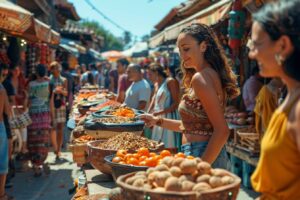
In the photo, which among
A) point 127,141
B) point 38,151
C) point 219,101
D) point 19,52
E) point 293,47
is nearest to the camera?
point 293,47

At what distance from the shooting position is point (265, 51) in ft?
6.21

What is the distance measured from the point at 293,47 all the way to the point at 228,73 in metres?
1.49

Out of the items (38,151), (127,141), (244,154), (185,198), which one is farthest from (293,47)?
(38,151)

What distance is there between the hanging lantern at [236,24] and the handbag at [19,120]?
12.9 ft

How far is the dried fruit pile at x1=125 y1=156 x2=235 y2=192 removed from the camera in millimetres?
2121

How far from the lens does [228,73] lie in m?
3.28

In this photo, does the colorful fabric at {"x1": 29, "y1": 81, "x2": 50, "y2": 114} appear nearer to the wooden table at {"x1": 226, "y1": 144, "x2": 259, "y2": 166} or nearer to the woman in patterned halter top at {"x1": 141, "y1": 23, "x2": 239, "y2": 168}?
the wooden table at {"x1": 226, "y1": 144, "x2": 259, "y2": 166}

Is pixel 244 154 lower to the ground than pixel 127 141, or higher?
lower

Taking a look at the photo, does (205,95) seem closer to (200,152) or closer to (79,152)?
(200,152)

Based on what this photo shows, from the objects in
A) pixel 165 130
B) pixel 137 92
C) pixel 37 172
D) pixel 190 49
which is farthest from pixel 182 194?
pixel 37 172

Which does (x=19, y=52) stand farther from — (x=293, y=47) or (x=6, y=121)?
(x=293, y=47)

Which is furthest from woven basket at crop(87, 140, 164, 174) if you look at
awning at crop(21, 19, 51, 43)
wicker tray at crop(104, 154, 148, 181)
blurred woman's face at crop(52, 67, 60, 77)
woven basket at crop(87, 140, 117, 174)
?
blurred woman's face at crop(52, 67, 60, 77)

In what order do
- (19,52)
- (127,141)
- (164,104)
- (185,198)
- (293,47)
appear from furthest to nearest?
(19,52)
(164,104)
(127,141)
(185,198)
(293,47)

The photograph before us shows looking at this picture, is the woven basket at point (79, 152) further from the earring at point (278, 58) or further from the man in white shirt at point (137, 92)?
the man in white shirt at point (137, 92)
